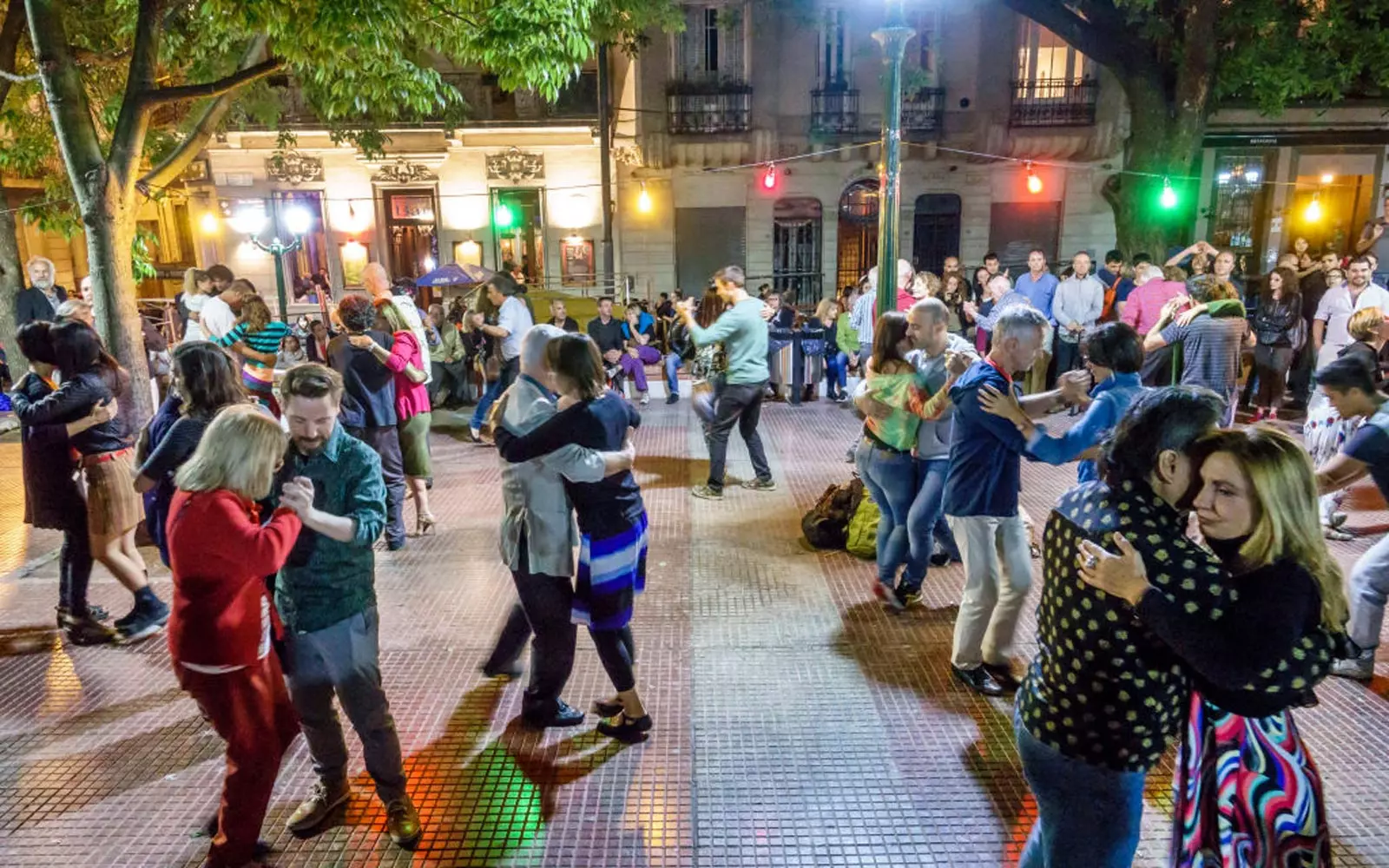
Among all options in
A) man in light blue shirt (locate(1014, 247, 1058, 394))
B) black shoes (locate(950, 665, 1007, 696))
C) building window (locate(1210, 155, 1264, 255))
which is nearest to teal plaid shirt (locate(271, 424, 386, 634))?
black shoes (locate(950, 665, 1007, 696))

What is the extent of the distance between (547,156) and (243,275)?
7884 mm

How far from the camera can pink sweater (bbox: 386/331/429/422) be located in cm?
644

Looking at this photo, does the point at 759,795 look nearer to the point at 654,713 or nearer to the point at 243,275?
the point at 654,713

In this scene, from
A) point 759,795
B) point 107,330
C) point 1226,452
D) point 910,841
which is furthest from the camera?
point 107,330

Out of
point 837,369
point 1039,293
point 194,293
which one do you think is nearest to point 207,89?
point 194,293

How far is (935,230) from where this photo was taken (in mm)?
20203

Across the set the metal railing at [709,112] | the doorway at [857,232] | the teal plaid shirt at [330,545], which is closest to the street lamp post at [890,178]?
the teal plaid shirt at [330,545]

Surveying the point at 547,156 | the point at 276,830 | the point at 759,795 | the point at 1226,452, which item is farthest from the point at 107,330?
the point at 547,156

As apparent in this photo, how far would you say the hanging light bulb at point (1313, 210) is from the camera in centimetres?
1922

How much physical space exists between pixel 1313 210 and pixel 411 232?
67.4 feet

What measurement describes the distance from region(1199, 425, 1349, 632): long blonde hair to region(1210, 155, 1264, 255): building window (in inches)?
818

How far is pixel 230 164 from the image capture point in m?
20.5

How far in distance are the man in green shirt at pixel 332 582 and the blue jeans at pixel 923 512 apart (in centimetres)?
310

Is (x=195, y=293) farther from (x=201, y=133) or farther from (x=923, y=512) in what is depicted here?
(x=923, y=512)
